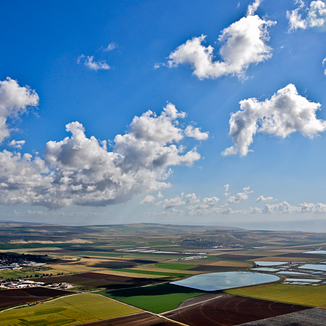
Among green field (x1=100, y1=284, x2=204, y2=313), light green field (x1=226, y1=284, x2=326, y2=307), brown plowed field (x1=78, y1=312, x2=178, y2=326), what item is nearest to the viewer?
brown plowed field (x1=78, y1=312, x2=178, y2=326)

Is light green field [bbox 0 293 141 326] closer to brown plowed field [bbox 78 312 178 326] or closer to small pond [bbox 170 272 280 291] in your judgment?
brown plowed field [bbox 78 312 178 326]

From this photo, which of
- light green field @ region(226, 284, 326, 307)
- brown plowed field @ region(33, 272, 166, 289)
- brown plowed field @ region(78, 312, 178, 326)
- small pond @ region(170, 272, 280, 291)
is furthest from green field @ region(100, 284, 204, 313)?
light green field @ region(226, 284, 326, 307)

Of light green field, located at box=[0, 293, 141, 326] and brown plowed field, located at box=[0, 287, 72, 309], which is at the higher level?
light green field, located at box=[0, 293, 141, 326]

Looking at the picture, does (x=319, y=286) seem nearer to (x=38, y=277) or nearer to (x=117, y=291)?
(x=117, y=291)

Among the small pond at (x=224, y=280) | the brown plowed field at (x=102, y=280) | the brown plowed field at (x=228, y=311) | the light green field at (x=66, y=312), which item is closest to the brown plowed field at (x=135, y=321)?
the light green field at (x=66, y=312)

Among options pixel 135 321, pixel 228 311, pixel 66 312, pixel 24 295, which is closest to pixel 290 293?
pixel 228 311

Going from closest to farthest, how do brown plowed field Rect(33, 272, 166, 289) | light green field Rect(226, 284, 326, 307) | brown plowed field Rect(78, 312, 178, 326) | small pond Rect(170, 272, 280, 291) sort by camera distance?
brown plowed field Rect(78, 312, 178, 326)
light green field Rect(226, 284, 326, 307)
small pond Rect(170, 272, 280, 291)
brown plowed field Rect(33, 272, 166, 289)

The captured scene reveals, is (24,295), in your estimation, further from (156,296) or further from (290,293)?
(290,293)
